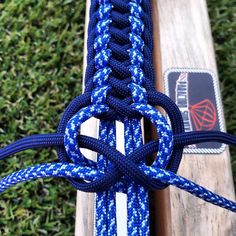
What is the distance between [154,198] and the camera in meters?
0.90

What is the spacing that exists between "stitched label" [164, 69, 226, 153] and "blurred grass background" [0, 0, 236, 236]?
39cm

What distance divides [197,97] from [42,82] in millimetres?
588

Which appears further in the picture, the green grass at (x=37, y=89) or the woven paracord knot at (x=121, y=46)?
the green grass at (x=37, y=89)

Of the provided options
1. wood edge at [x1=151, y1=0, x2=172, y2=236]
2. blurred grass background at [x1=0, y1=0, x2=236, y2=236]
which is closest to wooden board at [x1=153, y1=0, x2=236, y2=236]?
wood edge at [x1=151, y1=0, x2=172, y2=236]

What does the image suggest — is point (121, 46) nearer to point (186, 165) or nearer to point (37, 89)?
point (186, 165)

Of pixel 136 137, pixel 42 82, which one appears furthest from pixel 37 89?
pixel 136 137

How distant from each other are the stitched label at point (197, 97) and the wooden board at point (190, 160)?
0.06 ft

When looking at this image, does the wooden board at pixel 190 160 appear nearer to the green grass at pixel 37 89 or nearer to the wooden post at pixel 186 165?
the wooden post at pixel 186 165

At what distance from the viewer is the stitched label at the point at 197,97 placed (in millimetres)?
897

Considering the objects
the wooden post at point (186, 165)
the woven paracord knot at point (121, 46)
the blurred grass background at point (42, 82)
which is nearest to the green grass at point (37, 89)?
the blurred grass background at point (42, 82)

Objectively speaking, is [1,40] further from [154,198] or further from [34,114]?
[154,198]

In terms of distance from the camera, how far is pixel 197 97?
93cm

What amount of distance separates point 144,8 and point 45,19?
67cm

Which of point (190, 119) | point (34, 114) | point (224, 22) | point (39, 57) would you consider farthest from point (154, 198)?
point (224, 22)
